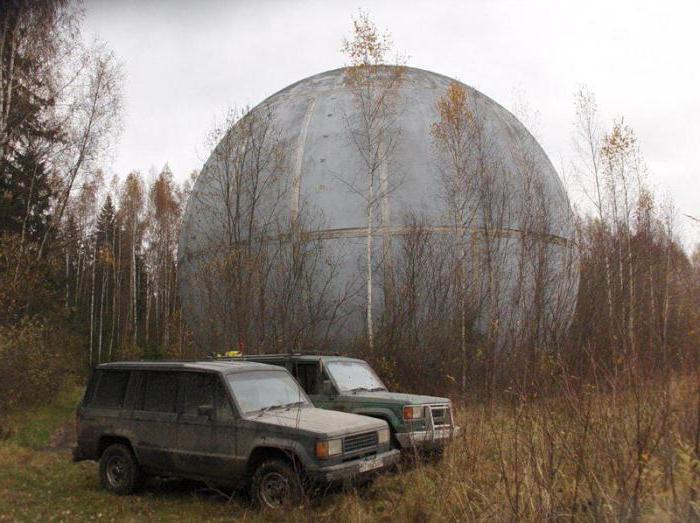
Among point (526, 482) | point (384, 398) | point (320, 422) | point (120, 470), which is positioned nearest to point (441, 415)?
point (384, 398)

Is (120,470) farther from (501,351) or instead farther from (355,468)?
(501,351)

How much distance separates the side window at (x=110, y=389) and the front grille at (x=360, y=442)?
3.36 meters

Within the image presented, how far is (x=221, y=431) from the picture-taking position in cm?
718

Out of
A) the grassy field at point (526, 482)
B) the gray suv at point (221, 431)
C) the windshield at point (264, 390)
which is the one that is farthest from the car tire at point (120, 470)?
the windshield at point (264, 390)

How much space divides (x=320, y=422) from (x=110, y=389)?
330 cm

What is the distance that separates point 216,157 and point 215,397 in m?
12.7

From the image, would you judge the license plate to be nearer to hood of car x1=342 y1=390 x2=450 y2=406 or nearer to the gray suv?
the gray suv

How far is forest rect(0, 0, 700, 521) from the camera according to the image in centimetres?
417

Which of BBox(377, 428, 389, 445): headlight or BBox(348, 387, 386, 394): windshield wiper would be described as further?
BBox(348, 387, 386, 394): windshield wiper

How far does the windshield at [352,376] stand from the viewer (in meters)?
9.09

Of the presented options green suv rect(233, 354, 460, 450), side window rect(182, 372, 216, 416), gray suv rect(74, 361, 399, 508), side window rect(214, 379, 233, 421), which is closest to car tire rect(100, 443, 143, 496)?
gray suv rect(74, 361, 399, 508)

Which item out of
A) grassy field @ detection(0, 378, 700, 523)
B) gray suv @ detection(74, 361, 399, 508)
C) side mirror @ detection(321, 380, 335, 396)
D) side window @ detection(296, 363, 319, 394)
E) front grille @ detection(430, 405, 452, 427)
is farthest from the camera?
side window @ detection(296, 363, 319, 394)

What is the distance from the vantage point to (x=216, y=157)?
744 inches

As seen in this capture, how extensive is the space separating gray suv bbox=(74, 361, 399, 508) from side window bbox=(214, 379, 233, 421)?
0.04ft
